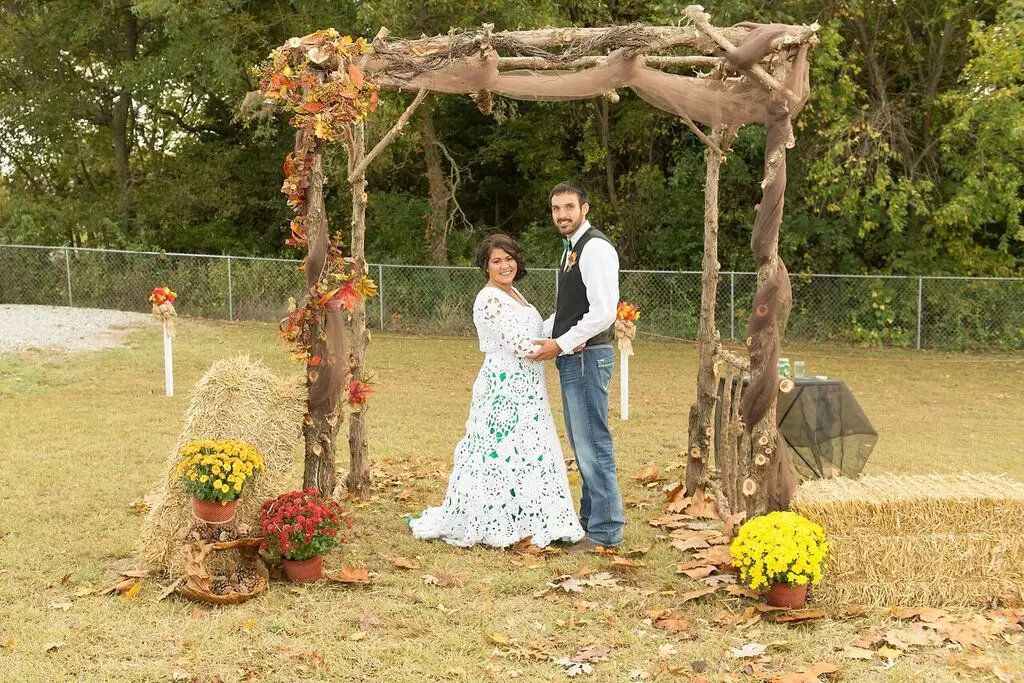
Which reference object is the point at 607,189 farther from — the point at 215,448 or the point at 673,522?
the point at 215,448

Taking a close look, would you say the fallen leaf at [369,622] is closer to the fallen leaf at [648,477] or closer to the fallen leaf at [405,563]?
the fallen leaf at [405,563]

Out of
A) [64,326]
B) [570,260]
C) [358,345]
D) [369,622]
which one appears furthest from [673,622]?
[64,326]

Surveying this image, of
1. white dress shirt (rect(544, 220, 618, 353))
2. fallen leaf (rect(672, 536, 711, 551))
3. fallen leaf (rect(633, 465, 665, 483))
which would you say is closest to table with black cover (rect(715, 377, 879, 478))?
fallen leaf (rect(633, 465, 665, 483))

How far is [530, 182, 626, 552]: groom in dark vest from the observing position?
5.21 m

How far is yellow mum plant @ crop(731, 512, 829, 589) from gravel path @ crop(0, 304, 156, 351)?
11530 millimetres

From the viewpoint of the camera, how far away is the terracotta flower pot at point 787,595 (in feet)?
14.8

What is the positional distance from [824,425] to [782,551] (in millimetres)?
2381

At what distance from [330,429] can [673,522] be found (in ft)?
7.28

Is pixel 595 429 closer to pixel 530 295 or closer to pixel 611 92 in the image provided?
pixel 611 92

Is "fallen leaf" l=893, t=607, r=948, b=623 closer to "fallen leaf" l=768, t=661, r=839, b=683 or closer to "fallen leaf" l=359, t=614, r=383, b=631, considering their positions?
"fallen leaf" l=768, t=661, r=839, b=683

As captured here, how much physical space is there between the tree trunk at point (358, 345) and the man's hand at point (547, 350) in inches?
59.4

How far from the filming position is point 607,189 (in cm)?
2000

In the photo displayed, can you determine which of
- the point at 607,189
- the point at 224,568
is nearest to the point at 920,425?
the point at 224,568

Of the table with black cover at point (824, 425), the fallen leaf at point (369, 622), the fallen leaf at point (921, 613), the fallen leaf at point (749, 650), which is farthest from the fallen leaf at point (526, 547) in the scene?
the table with black cover at point (824, 425)
